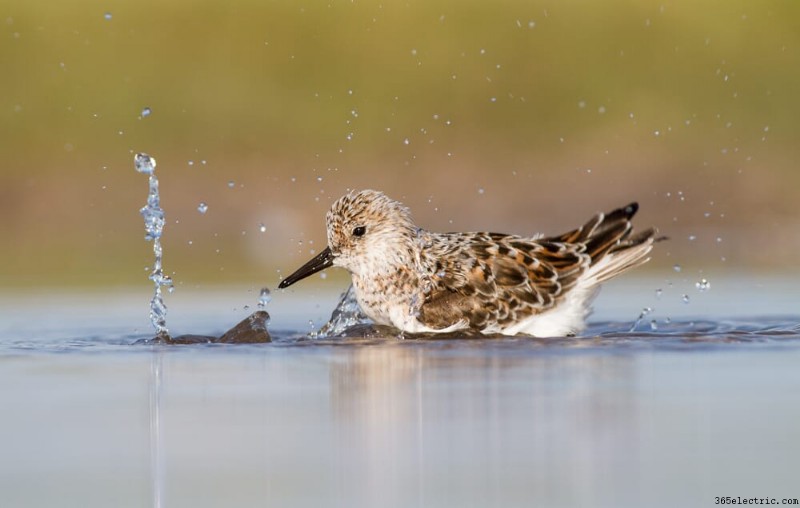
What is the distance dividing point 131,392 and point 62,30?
15.8 metres

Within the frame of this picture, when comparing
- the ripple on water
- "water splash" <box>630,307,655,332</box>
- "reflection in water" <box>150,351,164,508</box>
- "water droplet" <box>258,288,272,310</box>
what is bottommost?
"reflection in water" <box>150,351,164,508</box>

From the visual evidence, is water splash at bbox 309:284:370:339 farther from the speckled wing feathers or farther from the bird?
the speckled wing feathers

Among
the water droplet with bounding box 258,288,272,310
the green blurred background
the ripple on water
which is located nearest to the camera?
the ripple on water

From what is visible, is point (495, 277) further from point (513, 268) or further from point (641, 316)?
point (641, 316)

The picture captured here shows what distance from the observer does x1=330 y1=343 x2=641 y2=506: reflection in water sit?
5.34 meters

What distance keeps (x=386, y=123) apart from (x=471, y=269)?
1037 centimetres

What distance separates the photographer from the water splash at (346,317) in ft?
35.0

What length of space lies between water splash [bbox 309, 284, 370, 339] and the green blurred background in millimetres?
4033

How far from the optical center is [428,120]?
2064 cm

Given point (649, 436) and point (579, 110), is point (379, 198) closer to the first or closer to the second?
point (649, 436)

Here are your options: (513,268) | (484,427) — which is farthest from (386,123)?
(484,427)

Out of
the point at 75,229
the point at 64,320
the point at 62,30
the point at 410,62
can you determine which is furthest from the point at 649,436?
the point at 62,30

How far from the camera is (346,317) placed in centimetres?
1092

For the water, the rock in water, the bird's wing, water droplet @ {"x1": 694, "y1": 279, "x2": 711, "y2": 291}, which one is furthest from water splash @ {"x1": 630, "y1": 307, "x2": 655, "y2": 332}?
the rock in water
